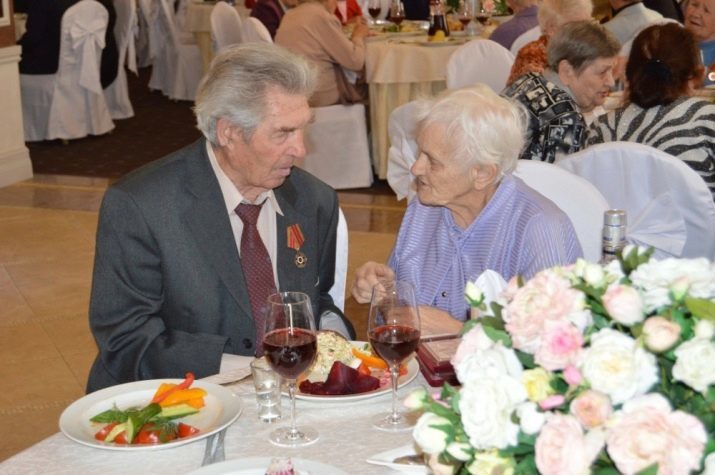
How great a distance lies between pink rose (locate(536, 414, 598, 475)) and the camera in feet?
3.67

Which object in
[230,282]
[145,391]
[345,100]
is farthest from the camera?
[345,100]

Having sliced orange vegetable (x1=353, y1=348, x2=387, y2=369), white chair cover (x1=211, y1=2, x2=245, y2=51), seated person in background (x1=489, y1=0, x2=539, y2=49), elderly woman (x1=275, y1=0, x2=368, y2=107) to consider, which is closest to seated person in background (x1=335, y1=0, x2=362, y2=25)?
white chair cover (x1=211, y1=2, x2=245, y2=51)

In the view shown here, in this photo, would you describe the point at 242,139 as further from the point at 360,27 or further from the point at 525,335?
the point at 360,27

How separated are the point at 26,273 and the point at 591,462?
4.62m

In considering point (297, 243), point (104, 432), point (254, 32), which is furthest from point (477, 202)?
point (254, 32)

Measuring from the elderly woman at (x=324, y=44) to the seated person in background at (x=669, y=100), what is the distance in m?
2.99

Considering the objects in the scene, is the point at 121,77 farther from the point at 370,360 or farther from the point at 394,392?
the point at 394,392

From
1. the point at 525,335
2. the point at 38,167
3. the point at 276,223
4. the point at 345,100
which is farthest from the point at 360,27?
the point at 525,335

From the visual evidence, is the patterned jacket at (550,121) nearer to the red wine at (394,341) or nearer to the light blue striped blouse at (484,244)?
the light blue striped blouse at (484,244)

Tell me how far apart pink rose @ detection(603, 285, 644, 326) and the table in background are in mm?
8478

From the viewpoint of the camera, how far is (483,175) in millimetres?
2586

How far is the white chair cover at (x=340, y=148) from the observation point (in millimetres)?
6871

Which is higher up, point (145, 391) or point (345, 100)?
point (145, 391)

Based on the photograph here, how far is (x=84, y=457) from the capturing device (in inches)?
69.4
